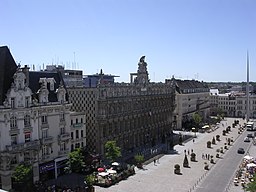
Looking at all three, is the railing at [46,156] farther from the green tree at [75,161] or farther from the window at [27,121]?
the window at [27,121]

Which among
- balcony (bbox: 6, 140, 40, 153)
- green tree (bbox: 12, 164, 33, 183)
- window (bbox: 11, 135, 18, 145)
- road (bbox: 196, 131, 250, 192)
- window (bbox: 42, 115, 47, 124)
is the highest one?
window (bbox: 42, 115, 47, 124)

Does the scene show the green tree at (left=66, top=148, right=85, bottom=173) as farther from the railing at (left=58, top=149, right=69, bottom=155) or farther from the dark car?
the dark car

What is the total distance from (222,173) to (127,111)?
97.7 ft

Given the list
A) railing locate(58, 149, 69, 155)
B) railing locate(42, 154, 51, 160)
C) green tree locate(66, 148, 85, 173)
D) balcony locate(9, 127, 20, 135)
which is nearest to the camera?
balcony locate(9, 127, 20, 135)

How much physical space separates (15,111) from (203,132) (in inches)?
3445

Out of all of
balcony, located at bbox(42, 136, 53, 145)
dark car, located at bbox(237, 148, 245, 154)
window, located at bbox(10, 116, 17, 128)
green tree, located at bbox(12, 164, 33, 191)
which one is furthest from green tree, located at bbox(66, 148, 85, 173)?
dark car, located at bbox(237, 148, 245, 154)

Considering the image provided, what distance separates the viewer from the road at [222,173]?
58281 millimetres

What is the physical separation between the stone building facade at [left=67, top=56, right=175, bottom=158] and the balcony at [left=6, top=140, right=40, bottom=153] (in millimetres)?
20396

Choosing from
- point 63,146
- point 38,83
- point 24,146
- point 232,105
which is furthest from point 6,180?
point 232,105

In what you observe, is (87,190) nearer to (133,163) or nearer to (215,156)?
(133,163)

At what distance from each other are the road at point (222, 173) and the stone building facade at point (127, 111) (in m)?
23.5

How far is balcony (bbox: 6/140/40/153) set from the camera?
175ft

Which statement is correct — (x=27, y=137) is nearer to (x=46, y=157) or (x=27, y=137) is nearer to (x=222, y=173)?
(x=46, y=157)

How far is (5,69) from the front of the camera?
5672 cm
